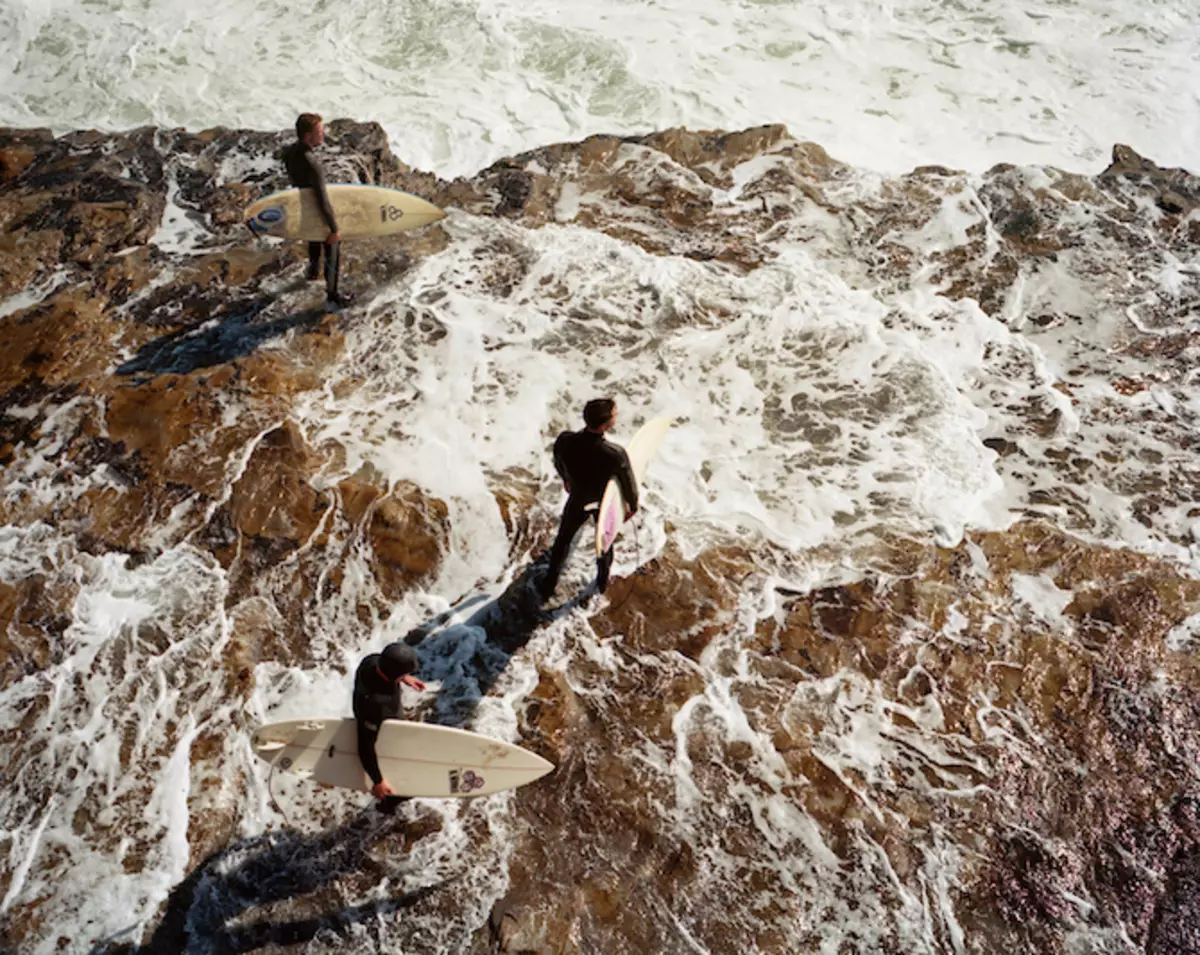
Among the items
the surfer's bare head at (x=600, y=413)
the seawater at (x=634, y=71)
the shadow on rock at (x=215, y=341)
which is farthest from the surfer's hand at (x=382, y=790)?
the seawater at (x=634, y=71)

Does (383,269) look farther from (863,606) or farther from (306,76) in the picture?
(306,76)

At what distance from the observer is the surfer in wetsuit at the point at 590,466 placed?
4195 mm

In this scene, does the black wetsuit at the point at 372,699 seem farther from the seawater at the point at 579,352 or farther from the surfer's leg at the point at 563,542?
A: the surfer's leg at the point at 563,542

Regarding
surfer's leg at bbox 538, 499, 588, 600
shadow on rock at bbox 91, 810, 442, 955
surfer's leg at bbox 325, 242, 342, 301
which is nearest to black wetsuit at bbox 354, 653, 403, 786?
shadow on rock at bbox 91, 810, 442, 955

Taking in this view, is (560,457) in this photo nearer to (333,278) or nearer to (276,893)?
(276,893)

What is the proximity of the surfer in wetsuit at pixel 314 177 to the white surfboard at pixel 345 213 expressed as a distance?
0.07 meters

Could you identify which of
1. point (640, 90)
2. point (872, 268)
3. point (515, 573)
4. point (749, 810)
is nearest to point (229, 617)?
point (515, 573)

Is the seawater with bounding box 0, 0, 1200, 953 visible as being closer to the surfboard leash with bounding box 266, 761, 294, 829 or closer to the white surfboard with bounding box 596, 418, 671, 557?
the surfboard leash with bounding box 266, 761, 294, 829

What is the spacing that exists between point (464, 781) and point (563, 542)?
1.45m

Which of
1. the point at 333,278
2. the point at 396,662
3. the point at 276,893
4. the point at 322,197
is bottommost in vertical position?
the point at 276,893

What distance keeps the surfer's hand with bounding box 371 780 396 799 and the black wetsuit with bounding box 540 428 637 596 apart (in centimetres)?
162

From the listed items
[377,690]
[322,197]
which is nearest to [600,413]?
[377,690]

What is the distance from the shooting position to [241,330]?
6680 millimetres

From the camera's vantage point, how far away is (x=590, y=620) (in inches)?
199
